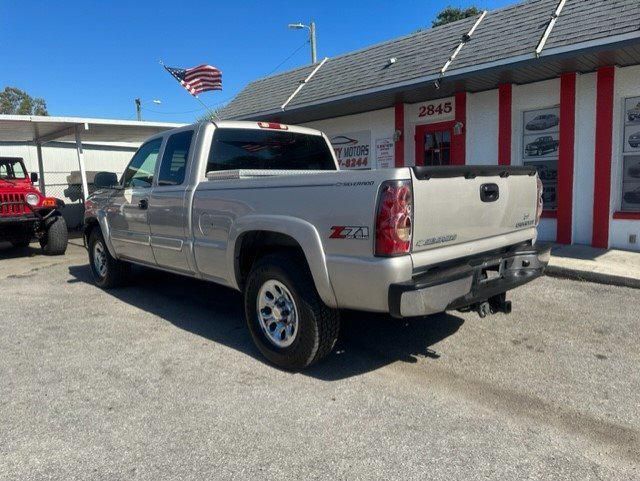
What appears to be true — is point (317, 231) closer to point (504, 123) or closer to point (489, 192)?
point (489, 192)

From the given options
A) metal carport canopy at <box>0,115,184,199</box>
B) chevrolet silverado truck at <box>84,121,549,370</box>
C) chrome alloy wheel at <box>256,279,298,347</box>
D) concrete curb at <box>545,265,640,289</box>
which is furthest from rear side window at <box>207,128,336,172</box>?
metal carport canopy at <box>0,115,184,199</box>

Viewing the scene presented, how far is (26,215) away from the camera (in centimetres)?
983

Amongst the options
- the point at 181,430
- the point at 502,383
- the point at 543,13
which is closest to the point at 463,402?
the point at 502,383

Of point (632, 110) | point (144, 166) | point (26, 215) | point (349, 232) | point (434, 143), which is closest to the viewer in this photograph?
point (349, 232)

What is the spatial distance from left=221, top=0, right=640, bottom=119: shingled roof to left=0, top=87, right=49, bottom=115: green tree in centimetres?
5092

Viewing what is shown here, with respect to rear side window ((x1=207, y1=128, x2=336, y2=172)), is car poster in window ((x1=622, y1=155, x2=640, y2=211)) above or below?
below

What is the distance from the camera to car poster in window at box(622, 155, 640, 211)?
805cm

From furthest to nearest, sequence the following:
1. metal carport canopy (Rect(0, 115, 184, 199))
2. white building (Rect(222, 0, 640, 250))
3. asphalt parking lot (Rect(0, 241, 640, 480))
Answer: metal carport canopy (Rect(0, 115, 184, 199)), white building (Rect(222, 0, 640, 250)), asphalt parking lot (Rect(0, 241, 640, 480))

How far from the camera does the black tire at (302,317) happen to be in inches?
142

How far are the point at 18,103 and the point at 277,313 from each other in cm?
6235

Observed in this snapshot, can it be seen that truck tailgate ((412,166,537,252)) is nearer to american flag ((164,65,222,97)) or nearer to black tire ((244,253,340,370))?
Answer: black tire ((244,253,340,370))

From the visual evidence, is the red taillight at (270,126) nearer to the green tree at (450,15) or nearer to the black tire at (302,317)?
the black tire at (302,317)

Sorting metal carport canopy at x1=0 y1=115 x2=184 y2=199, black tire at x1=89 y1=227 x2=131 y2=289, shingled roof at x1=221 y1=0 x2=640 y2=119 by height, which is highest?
shingled roof at x1=221 y1=0 x2=640 y2=119

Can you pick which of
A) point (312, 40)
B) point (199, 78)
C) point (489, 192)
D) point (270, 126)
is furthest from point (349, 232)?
point (312, 40)
